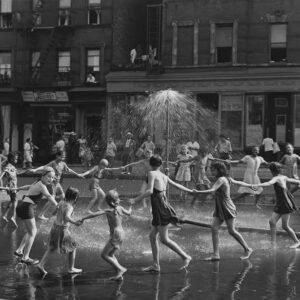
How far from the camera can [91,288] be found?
7.83 meters

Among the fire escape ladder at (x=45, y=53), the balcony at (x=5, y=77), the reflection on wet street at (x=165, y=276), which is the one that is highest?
the fire escape ladder at (x=45, y=53)

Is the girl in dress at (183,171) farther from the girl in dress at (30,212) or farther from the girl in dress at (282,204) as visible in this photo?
the girl in dress at (30,212)

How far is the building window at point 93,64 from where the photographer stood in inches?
1459

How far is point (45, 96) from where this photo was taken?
37.2 metres

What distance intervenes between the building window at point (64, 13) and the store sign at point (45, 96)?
452cm

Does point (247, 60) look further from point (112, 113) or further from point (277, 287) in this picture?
point (277, 287)

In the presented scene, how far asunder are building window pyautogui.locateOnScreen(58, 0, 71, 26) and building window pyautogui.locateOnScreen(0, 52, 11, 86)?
4085 millimetres

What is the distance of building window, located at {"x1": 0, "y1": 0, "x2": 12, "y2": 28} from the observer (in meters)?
39.1

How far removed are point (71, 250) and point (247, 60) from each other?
25867 millimetres

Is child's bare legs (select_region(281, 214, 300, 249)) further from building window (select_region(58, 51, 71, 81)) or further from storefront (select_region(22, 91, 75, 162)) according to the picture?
building window (select_region(58, 51, 71, 81))

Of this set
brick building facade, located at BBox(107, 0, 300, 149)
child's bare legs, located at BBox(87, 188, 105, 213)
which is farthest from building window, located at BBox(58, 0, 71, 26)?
child's bare legs, located at BBox(87, 188, 105, 213)

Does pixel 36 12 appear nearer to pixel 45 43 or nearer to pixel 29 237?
pixel 45 43

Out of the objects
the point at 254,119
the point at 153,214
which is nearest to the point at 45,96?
the point at 254,119

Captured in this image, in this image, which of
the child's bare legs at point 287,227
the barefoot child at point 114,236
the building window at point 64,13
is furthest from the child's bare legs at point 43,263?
the building window at point 64,13
